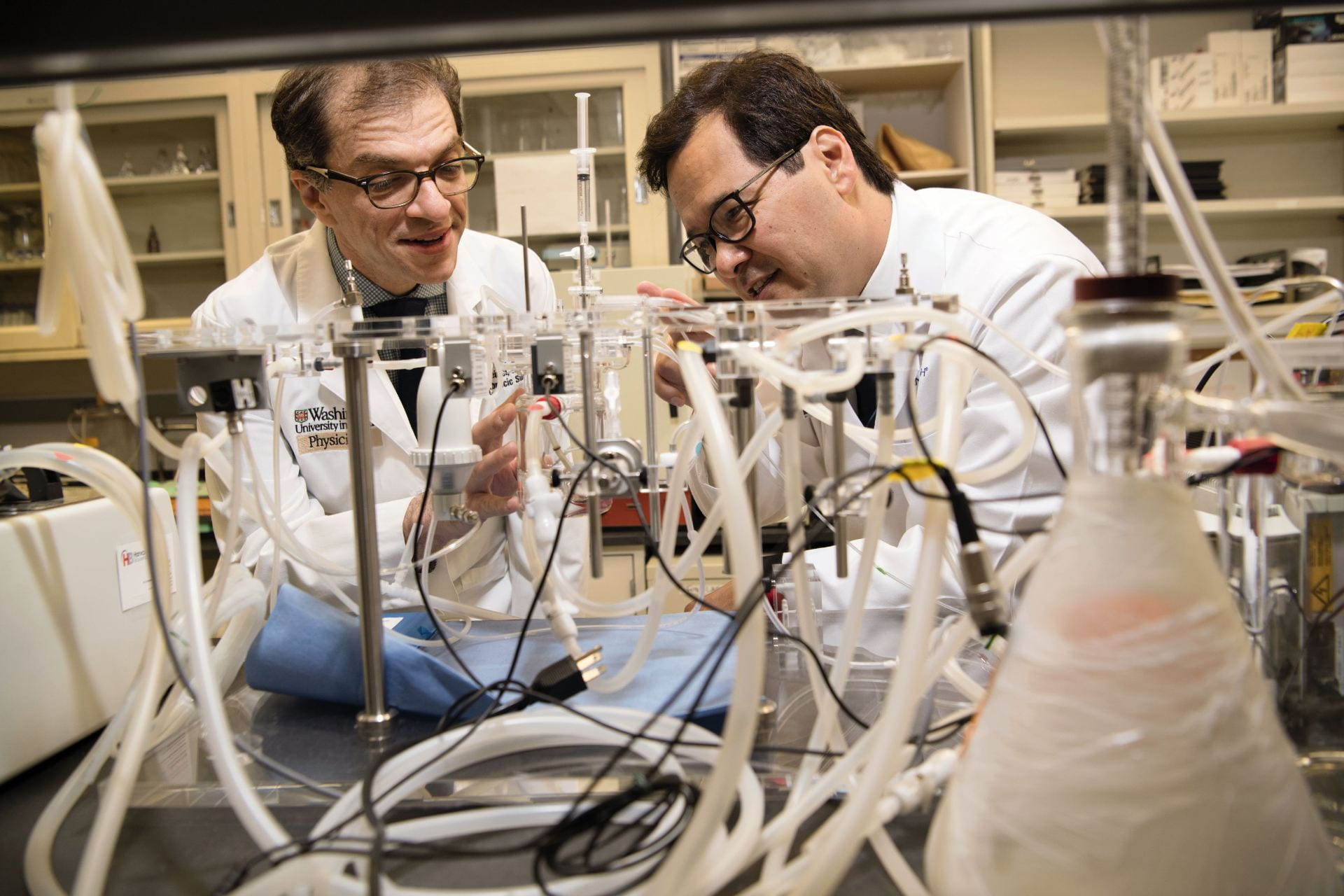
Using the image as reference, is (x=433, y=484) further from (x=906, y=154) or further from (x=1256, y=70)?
(x=1256, y=70)

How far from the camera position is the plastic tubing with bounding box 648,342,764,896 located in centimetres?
45

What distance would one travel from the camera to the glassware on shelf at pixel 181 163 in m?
3.39

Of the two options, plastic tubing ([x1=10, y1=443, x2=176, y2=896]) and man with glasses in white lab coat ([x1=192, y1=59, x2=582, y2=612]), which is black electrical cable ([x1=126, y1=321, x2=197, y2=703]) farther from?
man with glasses in white lab coat ([x1=192, y1=59, x2=582, y2=612])

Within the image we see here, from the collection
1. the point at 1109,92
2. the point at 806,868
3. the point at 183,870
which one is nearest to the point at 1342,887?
the point at 806,868

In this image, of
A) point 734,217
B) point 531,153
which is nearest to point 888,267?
point 734,217

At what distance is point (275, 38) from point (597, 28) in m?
0.15

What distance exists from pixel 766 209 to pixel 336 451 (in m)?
0.93

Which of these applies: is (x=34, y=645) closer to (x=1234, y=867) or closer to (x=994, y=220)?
(x=1234, y=867)

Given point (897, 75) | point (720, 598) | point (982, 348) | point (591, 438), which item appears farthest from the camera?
point (897, 75)

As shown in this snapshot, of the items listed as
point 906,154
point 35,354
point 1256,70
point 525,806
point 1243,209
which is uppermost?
point 1256,70

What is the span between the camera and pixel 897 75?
10.2 feet

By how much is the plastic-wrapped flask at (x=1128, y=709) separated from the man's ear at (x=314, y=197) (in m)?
1.54

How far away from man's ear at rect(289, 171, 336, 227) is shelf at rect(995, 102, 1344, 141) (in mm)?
2248

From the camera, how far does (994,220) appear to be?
157 cm
